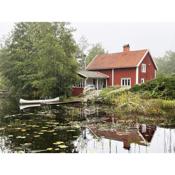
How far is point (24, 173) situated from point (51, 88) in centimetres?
213

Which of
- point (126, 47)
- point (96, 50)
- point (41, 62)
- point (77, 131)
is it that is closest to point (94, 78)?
point (96, 50)

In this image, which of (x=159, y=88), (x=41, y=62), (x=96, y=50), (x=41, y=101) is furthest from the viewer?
(x=41, y=101)

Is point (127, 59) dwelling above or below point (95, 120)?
above

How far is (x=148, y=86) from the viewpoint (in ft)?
12.8

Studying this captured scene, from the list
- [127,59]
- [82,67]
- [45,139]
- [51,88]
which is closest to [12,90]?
[51,88]

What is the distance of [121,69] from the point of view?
4.05 m

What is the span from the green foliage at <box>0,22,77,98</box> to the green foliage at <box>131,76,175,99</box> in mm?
903

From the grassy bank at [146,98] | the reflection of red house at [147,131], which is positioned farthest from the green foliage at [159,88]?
the reflection of red house at [147,131]

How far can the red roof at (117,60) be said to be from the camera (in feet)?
12.3

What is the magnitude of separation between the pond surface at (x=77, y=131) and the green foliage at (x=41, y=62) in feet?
1.08

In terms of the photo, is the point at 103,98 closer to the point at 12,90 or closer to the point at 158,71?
the point at 158,71

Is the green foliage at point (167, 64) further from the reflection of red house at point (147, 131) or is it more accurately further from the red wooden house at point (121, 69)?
the reflection of red house at point (147, 131)

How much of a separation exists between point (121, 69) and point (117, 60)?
170 millimetres

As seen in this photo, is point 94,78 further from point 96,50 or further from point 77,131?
point 77,131
